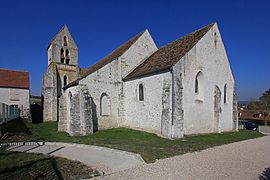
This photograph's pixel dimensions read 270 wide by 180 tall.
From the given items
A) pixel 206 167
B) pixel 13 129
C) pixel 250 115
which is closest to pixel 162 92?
pixel 206 167

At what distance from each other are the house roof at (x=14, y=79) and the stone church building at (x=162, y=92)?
1227 cm

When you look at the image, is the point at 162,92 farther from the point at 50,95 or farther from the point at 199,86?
the point at 50,95

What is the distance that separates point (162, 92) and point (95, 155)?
800 cm

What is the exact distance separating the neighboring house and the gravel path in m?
26.8

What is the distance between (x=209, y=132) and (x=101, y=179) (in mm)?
13218

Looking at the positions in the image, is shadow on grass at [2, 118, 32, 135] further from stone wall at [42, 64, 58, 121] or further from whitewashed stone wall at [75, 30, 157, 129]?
stone wall at [42, 64, 58, 121]

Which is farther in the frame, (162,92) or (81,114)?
(81,114)

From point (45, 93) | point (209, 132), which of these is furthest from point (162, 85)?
point (45, 93)

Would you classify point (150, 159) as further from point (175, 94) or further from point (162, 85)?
point (162, 85)

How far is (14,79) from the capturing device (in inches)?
1201

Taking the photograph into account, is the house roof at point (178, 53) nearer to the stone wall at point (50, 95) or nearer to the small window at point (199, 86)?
the small window at point (199, 86)

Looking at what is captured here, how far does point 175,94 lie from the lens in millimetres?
14789

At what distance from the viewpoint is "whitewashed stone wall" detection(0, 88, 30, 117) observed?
1123 inches

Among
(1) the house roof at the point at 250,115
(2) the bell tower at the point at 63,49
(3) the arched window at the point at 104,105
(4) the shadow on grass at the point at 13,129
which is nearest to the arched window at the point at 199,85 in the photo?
(3) the arched window at the point at 104,105
